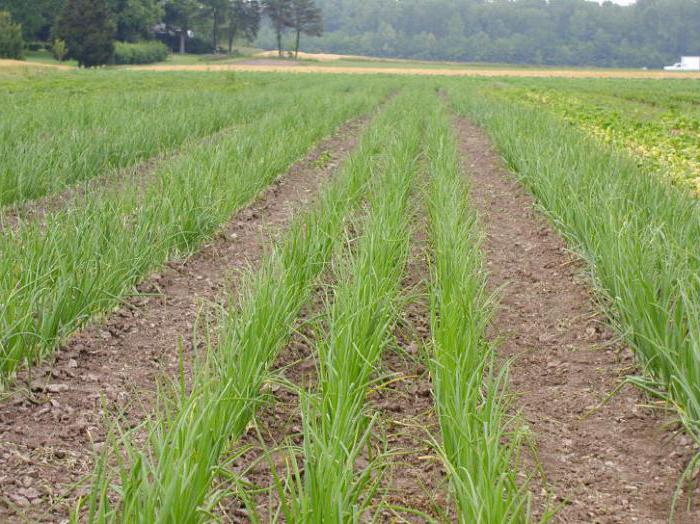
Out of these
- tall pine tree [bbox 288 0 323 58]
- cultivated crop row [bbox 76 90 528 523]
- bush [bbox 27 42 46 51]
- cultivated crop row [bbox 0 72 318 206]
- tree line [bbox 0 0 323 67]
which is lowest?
cultivated crop row [bbox 76 90 528 523]

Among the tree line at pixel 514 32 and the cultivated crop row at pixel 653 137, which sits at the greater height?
the tree line at pixel 514 32

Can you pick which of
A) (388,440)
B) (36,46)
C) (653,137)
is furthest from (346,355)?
(36,46)

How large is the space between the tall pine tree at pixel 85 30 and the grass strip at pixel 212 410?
44696 mm

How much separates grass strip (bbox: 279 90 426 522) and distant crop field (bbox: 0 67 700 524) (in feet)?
0.04

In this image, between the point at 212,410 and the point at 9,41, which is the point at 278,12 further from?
the point at 212,410

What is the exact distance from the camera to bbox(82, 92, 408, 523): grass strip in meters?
1.76

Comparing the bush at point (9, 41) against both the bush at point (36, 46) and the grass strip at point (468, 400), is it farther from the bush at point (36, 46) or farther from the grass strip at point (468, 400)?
the grass strip at point (468, 400)

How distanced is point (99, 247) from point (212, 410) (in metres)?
2.05

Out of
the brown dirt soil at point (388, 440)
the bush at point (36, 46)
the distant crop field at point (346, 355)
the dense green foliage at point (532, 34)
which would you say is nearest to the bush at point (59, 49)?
the bush at point (36, 46)

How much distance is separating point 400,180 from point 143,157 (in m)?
3.34

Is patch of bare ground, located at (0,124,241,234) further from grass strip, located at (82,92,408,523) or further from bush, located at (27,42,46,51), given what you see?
bush, located at (27,42,46,51)

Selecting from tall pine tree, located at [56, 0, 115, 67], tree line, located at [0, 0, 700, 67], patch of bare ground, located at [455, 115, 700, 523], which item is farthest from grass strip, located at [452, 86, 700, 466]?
tree line, located at [0, 0, 700, 67]

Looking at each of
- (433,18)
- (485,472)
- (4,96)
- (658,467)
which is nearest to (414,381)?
(658,467)

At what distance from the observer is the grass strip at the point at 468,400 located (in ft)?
6.13
